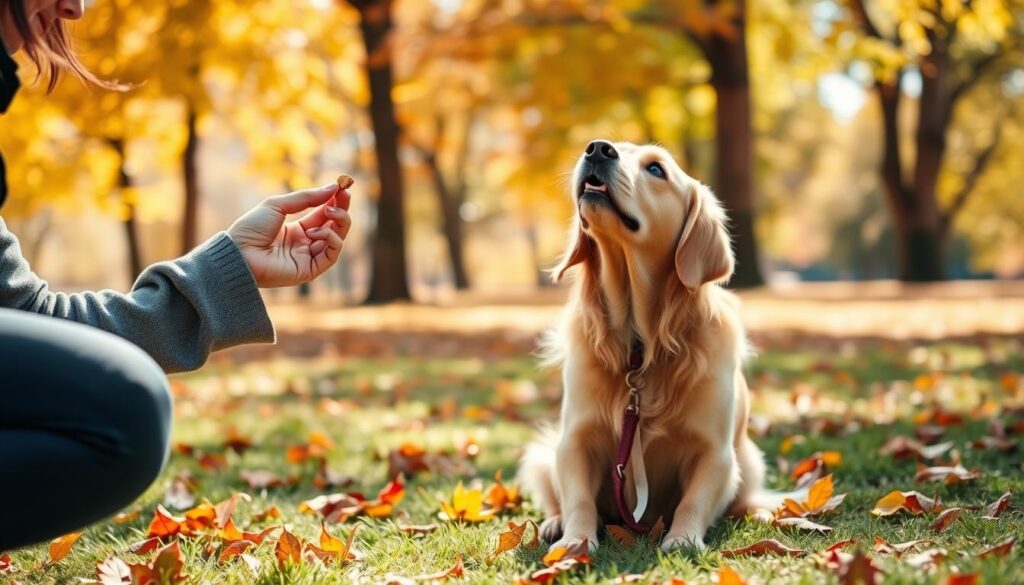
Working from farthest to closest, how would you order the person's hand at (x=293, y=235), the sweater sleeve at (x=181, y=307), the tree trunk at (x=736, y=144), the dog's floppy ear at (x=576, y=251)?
the tree trunk at (x=736, y=144) < the dog's floppy ear at (x=576, y=251) < the person's hand at (x=293, y=235) < the sweater sleeve at (x=181, y=307)

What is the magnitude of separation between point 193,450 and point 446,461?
54.6 inches

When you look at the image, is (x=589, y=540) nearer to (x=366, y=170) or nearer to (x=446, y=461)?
(x=446, y=461)

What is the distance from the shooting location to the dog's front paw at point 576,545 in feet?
8.88

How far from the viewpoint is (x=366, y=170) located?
3350 centimetres

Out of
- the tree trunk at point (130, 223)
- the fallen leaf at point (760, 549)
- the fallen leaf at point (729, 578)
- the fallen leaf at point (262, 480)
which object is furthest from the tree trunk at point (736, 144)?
the fallen leaf at point (729, 578)

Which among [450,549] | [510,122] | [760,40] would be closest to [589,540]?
[450,549]

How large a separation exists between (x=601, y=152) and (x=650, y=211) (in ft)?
0.82

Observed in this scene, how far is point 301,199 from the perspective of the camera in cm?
271

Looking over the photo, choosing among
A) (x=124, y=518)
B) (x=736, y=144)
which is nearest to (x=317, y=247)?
(x=124, y=518)

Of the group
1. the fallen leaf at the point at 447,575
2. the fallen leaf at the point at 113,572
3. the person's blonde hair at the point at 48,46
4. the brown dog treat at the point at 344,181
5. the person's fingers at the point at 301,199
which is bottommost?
the fallen leaf at the point at 447,575

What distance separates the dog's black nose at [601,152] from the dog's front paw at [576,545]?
1.18 meters

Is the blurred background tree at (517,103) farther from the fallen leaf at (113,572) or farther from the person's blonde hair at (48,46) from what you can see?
the fallen leaf at (113,572)

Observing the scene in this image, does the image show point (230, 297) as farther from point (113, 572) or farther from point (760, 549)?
point (760, 549)

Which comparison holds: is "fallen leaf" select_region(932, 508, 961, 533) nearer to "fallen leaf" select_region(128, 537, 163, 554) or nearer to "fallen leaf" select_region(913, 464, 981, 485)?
"fallen leaf" select_region(913, 464, 981, 485)
